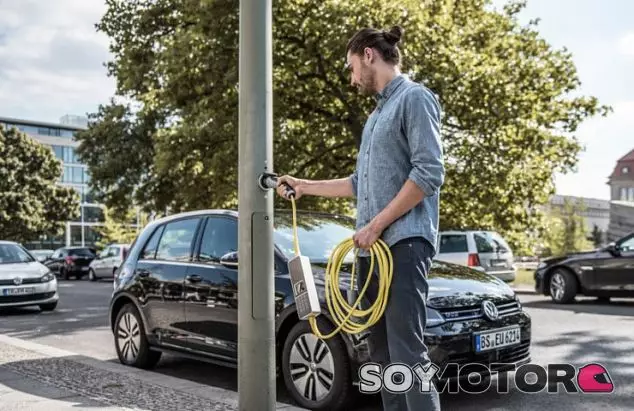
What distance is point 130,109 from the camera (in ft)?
98.9

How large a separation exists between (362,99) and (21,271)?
957 cm

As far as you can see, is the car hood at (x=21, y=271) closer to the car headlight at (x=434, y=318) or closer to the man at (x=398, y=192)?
the car headlight at (x=434, y=318)

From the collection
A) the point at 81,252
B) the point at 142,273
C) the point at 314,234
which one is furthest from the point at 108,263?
the point at 314,234

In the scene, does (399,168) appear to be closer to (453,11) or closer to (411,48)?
(411,48)

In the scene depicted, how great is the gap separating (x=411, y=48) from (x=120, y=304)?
40.6ft

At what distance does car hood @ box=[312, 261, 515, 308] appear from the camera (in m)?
5.32

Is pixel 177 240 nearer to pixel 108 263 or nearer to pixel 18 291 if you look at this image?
pixel 18 291

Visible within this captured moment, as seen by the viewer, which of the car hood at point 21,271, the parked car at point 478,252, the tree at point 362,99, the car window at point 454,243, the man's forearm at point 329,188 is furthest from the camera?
the tree at point 362,99

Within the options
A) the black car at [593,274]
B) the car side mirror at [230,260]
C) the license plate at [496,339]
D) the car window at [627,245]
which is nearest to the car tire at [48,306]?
the car side mirror at [230,260]

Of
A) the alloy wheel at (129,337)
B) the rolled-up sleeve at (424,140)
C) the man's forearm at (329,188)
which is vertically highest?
the rolled-up sleeve at (424,140)

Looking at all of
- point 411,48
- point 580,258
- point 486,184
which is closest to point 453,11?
point 411,48

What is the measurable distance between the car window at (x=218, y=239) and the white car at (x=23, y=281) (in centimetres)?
809

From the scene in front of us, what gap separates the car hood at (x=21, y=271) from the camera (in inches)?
532

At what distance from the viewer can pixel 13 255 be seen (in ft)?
47.5
